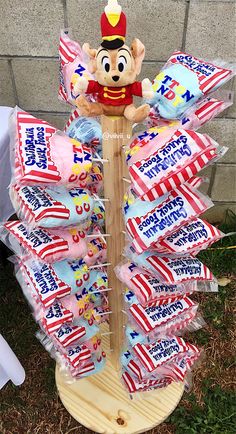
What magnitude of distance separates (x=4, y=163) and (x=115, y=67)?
0.74 meters

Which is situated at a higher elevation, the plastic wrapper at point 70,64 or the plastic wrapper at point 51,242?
the plastic wrapper at point 70,64

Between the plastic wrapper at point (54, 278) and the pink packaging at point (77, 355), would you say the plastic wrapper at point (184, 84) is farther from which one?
the pink packaging at point (77, 355)

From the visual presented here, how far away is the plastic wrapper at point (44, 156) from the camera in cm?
105

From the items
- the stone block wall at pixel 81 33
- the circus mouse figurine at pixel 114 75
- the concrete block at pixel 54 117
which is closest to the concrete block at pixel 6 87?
the stone block wall at pixel 81 33

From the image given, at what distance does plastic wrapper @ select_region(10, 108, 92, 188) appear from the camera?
3.44ft

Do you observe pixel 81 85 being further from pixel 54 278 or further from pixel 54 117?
pixel 54 117

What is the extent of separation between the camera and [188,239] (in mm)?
1192

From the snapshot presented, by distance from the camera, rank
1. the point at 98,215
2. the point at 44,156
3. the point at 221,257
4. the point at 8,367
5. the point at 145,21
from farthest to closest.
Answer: the point at 221,257
the point at 145,21
the point at 8,367
the point at 98,215
the point at 44,156

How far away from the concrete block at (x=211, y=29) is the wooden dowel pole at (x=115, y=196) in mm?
815

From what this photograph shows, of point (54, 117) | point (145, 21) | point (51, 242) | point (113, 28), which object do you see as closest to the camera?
point (113, 28)

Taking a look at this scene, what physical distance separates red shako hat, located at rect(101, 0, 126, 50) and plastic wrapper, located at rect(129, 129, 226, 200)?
239 millimetres

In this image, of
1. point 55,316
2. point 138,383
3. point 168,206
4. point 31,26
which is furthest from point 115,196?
point 31,26

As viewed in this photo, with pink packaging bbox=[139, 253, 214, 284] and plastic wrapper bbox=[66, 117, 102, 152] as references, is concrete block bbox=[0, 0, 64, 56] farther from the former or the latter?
pink packaging bbox=[139, 253, 214, 284]

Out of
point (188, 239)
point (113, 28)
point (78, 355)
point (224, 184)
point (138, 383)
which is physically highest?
point (113, 28)
